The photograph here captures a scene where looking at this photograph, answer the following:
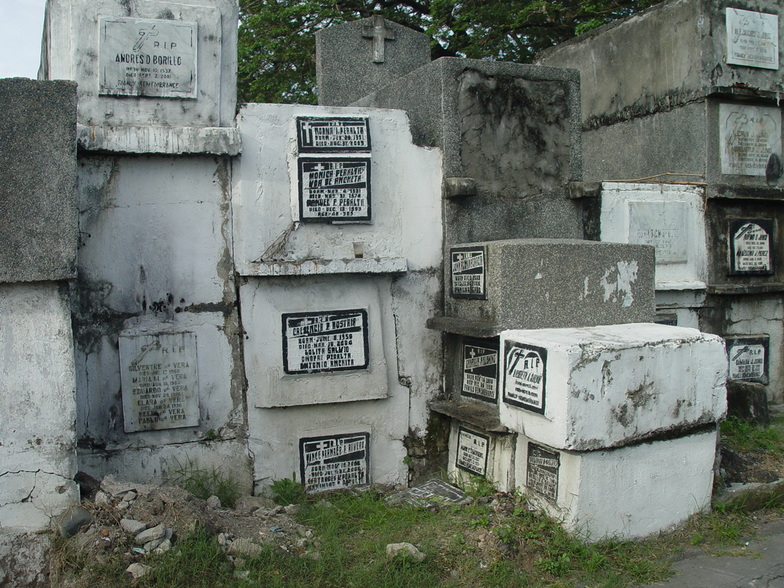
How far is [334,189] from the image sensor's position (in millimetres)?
4754

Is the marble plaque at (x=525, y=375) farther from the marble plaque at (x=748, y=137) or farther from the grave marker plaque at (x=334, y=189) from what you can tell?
the marble plaque at (x=748, y=137)

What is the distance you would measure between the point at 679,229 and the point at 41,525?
5550 mm

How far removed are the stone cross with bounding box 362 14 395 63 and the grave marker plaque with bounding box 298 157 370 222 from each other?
7.74 feet

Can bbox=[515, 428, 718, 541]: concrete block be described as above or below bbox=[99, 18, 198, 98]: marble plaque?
below

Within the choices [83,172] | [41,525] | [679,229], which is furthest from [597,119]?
[41,525]

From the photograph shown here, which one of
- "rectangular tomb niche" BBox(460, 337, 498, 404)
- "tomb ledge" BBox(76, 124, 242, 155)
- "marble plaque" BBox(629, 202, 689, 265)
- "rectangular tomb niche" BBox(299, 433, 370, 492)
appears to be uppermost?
"tomb ledge" BBox(76, 124, 242, 155)

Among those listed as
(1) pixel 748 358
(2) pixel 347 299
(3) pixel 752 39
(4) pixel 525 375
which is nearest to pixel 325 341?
(2) pixel 347 299

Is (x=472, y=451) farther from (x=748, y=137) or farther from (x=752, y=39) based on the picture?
(x=752, y=39)

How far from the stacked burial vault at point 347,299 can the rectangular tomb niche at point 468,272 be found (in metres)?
0.02

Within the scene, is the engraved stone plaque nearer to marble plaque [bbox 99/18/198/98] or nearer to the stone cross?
marble plaque [bbox 99/18/198/98]

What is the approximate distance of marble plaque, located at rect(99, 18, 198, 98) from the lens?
4.42 metres

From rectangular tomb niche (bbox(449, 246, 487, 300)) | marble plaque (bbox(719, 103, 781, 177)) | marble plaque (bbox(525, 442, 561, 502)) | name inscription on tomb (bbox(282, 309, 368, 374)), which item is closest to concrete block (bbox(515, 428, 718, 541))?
marble plaque (bbox(525, 442, 561, 502))

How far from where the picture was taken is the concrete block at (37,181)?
135 inches

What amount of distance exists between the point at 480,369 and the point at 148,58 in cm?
290
